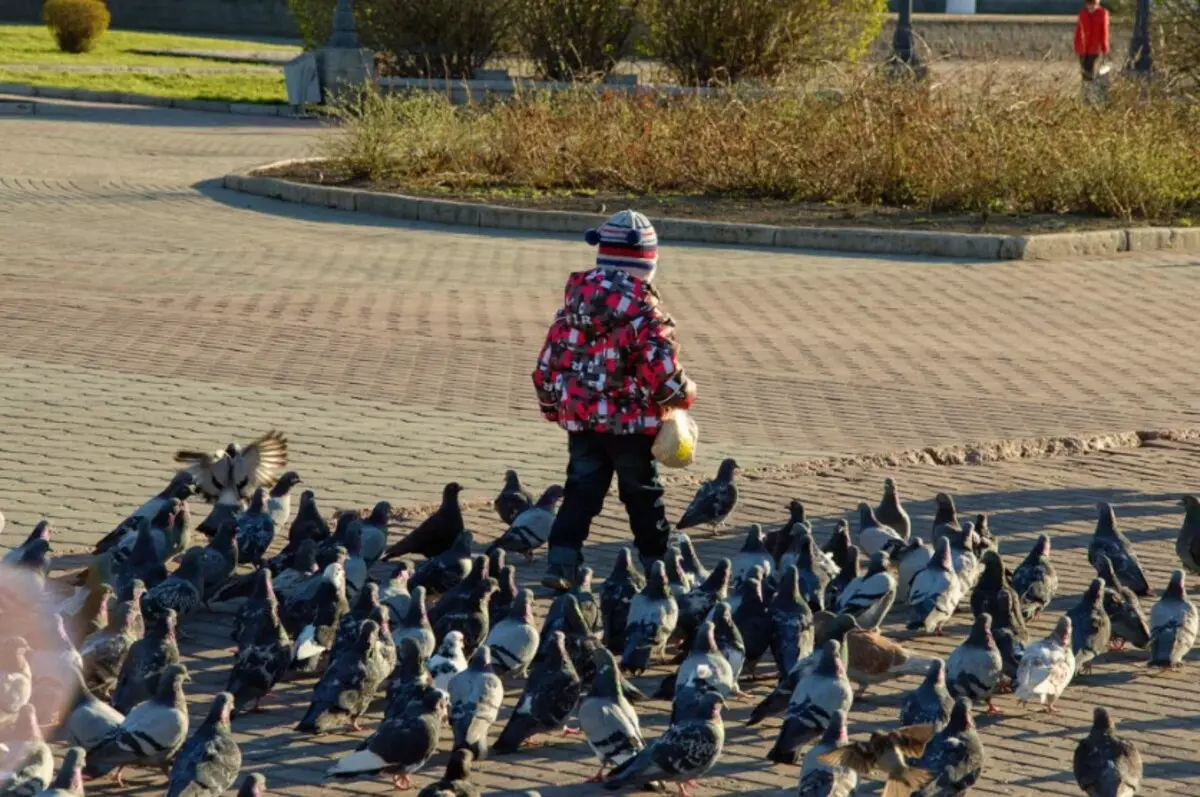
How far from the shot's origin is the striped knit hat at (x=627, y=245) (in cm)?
776

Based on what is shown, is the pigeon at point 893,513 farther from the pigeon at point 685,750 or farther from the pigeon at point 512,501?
the pigeon at point 685,750

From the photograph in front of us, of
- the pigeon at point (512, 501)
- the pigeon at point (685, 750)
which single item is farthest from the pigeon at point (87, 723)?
the pigeon at point (512, 501)

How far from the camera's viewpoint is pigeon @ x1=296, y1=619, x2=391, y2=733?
20.4 feet

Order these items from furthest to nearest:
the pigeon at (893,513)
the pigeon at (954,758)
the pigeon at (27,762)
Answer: the pigeon at (893,513) → the pigeon at (954,758) → the pigeon at (27,762)

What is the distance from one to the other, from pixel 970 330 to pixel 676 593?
7.32 meters

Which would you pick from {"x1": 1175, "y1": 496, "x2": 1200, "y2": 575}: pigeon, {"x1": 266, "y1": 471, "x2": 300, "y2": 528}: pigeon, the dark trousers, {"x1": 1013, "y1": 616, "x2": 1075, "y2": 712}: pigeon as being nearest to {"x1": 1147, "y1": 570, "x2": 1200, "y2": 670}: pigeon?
{"x1": 1013, "y1": 616, "x2": 1075, "y2": 712}: pigeon

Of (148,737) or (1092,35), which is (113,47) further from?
(148,737)

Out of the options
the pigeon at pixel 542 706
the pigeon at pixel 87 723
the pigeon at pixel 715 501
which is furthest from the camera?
the pigeon at pixel 715 501

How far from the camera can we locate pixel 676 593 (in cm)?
718

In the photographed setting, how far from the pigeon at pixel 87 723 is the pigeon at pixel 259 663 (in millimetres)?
585

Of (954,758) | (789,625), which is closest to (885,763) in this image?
(954,758)

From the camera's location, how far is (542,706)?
6152 mm

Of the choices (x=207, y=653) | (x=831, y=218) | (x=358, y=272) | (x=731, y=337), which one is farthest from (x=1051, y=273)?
(x=207, y=653)

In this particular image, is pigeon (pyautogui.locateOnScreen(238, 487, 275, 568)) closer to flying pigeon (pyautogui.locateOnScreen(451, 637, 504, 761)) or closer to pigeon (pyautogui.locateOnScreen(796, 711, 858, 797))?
flying pigeon (pyautogui.locateOnScreen(451, 637, 504, 761))
